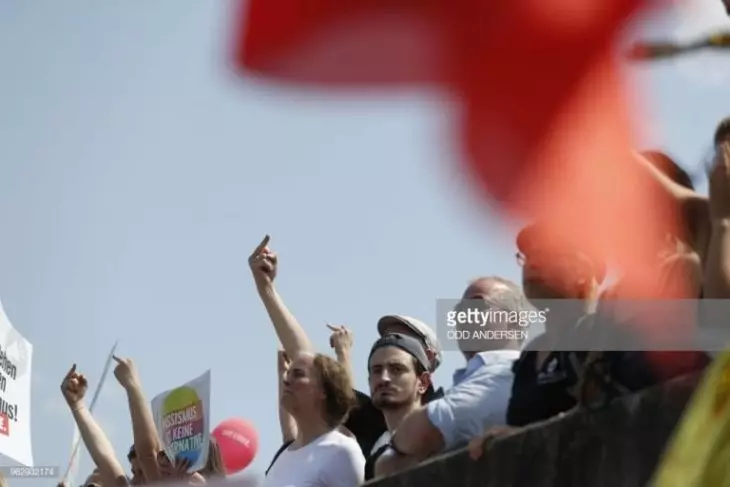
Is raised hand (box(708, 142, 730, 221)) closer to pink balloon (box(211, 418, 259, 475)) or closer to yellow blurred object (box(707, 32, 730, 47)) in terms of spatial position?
yellow blurred object (box(707, 32, 730, 47))

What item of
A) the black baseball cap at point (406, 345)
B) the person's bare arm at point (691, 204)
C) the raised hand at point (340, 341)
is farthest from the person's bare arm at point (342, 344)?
the person's bare arm at point (691, 204)

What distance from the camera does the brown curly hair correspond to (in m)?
2.95

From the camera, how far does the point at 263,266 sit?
280 cm

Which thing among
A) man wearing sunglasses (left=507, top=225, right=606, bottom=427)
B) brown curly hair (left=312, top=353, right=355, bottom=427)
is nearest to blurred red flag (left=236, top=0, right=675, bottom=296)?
man wearing sunglasses (left=507, top=225, right=606, bottom=427)

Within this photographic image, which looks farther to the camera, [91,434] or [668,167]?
[91,434]

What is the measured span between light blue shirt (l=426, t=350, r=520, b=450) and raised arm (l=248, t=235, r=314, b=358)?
46 centimetres

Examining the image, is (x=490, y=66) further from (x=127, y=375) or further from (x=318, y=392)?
(x=127, y=375)

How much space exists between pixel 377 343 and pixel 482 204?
1550mm

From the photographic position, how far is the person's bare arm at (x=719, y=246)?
179cm

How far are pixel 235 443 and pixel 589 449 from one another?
7.13 feet

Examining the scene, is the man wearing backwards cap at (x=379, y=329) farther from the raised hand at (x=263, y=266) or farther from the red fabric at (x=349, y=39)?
the red fabric at (x=349, y=39)

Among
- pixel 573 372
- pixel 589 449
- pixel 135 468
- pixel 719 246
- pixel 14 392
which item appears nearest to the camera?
pixel 719 246

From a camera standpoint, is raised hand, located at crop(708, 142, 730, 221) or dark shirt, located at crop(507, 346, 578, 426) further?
dark shirt, located at crop(507, 346, 578, 426)

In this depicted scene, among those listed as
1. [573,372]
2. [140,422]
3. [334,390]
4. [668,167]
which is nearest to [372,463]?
[334,390]
